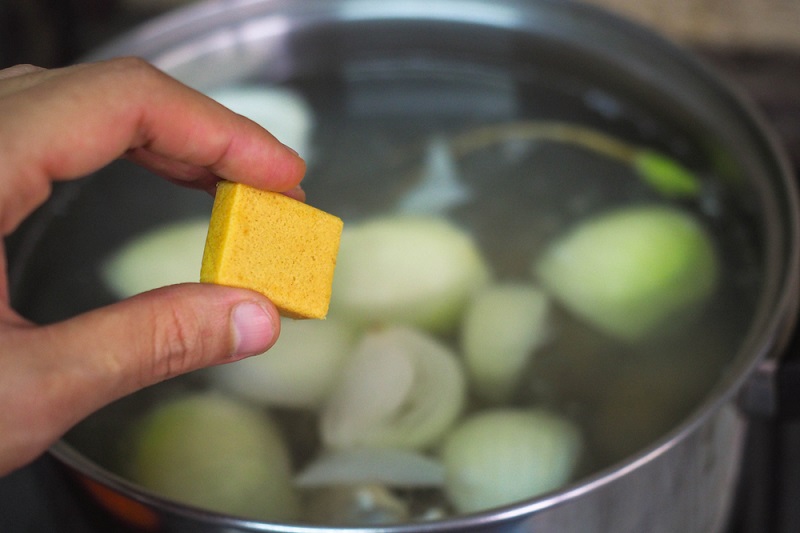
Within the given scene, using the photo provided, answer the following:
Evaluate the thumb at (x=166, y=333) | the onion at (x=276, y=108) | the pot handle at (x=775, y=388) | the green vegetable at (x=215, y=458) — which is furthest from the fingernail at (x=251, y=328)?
the onion at (x=276, y=108)

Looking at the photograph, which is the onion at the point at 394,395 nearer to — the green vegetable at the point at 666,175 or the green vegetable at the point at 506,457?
the green vegetable at the point at 506,457

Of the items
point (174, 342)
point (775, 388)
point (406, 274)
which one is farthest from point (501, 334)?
point (174, 342)

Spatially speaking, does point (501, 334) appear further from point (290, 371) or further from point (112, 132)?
point (112, 132)

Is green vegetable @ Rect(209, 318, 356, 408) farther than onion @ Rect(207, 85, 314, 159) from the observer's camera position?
No

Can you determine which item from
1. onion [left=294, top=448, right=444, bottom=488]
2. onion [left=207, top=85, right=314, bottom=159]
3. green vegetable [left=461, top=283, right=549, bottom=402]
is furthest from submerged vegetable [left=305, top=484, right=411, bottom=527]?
onion [left=207, top=85, right=314, bottom=159]

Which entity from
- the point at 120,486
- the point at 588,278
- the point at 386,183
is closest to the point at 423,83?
the point at 386,183

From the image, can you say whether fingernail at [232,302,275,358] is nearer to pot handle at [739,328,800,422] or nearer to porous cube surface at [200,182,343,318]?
porous cube surface at [200,182,343,318]
